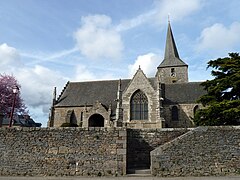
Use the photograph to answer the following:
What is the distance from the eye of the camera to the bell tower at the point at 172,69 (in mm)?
40031

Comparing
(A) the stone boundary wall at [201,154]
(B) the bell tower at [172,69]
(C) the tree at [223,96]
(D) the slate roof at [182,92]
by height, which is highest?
(B) the bell tower at [172,69]

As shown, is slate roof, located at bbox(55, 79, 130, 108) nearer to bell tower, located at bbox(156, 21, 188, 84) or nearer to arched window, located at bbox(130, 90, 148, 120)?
arched window, located at bbox(130, 90, 148, 120)

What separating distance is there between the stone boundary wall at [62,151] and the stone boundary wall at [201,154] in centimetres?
182

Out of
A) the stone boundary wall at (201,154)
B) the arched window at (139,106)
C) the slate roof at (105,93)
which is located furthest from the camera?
the slate roof at (105,93)

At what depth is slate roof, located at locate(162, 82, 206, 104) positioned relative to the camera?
1195 inches

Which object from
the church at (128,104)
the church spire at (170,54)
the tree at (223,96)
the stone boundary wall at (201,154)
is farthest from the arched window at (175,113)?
the stone boundary wall at (201,154)

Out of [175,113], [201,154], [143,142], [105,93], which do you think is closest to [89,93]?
[105,93]

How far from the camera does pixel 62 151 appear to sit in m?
10.3

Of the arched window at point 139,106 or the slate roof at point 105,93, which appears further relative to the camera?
the slate roof at point 105,93

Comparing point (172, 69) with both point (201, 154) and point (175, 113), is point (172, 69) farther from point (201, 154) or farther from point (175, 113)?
point (201, 154)

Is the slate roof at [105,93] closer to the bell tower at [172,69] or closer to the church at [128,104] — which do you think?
the church at [128,104]

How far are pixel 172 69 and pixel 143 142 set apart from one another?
104 ft

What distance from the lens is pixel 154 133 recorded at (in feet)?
37.4

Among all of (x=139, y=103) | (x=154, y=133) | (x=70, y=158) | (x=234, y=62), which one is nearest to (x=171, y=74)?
(x=139, y=103)
